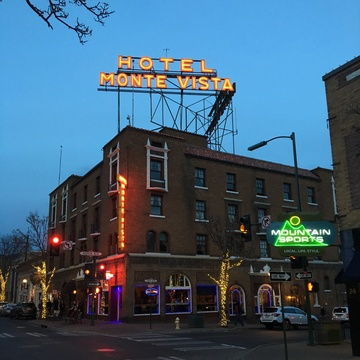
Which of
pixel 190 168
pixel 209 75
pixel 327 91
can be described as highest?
pixel 209 75

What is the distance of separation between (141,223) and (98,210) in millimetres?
8390

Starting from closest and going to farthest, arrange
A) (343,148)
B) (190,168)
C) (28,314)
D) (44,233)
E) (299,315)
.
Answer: (343,148)
(299,315)
(190,168)
(28,314)
(44,233)

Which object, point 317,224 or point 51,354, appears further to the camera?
point 51,354

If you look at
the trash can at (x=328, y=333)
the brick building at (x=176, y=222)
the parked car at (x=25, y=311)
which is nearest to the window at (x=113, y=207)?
the brick building at (x=176, y=222)

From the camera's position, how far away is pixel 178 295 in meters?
39.9

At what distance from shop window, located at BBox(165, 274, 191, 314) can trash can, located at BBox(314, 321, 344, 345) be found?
816 inches

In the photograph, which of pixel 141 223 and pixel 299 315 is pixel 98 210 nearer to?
pixel 141 223

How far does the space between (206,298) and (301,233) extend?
27.8 m

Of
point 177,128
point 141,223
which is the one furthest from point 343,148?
point 177,128

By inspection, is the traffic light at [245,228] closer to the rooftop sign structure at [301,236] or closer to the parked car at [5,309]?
the rooftop sign structure at [301,236]

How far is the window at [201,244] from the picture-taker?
4241 cm

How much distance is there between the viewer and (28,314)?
158 feet

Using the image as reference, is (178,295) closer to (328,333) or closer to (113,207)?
(113,207)

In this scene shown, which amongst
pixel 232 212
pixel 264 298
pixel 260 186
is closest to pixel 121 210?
pixel 232 212
